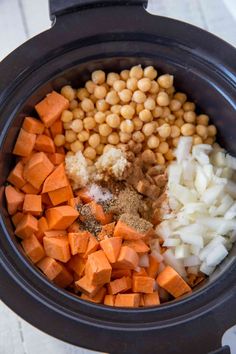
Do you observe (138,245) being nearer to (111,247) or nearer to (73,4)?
(111,247)

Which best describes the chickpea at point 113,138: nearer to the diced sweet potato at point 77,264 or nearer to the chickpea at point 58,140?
the chickpea at point 58,140

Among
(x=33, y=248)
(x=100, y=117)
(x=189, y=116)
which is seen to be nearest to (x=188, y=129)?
(x=189, y=116)

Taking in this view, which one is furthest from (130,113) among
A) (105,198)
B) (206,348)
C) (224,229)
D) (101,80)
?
(206,348)

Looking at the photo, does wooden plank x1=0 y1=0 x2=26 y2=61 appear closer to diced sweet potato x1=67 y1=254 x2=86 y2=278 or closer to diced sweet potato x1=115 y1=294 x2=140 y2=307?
diced sweet potato x1=67 y1=254 x2=86 y2=278

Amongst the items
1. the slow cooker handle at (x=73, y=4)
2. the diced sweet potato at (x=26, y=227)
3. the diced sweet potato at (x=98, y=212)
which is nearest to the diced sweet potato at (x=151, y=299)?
the diced sweet potato at (x=98, y=212)

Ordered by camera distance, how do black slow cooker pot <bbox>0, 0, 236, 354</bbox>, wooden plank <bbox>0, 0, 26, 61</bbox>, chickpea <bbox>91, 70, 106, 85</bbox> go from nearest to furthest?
1. black slow cooker pot <bbox>0, 0, 236, 354</bbox>
2. chickpea <bbox>91, 70, 106, 85</bbox>
3. wooden plank <bbox>0, 0, 26, 61</bbox>

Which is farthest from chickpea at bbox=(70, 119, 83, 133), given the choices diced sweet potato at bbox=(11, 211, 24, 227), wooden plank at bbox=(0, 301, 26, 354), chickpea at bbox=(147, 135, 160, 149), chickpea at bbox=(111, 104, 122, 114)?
wooden plank at bbox=(0, 301, 26, 354)

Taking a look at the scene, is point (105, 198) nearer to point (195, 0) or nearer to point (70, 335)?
point (70, 335)
